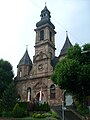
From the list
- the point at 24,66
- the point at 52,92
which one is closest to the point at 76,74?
the point at 52,92

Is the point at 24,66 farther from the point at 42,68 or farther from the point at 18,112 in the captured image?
the point at 18,112

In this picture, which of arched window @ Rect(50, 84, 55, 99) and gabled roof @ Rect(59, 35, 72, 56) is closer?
arched window @ Rect(50, 84, 55, 99)

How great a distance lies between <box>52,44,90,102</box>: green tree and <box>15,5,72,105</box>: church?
28.3 ft

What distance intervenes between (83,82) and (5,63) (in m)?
21.0

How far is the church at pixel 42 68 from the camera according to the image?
4666cm

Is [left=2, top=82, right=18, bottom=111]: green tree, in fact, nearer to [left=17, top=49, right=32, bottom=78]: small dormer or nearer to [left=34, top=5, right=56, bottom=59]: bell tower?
[left=17, top=49, right=32, bottom=78]: small dormer

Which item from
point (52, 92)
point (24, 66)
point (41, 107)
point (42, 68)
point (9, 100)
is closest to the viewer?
point (9, 100)

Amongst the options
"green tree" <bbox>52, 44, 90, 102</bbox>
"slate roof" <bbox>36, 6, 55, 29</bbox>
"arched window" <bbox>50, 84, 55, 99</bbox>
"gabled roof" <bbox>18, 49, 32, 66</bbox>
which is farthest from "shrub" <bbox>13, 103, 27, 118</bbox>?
"slate roof" <bbox>36, 6, 55, 29</bbox>

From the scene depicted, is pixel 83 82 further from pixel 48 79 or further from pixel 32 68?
pixel 32 68

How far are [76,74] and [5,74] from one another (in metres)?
18.5

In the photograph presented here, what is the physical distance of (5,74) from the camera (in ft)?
161

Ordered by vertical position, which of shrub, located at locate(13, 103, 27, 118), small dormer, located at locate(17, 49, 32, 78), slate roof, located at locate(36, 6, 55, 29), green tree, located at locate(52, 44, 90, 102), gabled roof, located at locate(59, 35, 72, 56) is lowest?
shrub, located at locate(13, 103, 27, 118)

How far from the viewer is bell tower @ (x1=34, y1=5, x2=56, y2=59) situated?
5167 centimetres

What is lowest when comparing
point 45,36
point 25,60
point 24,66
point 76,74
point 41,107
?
point 41,107
